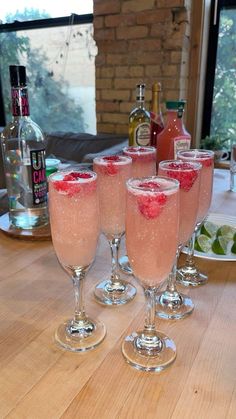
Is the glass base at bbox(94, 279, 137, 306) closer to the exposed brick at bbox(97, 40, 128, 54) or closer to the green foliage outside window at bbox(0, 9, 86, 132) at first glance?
the exposed brick at bbox(97, 40, 128, 54)

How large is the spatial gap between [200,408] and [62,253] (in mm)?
288

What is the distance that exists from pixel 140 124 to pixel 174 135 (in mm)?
156

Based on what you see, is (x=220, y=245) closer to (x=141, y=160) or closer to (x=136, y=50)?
(x=141, y=160)

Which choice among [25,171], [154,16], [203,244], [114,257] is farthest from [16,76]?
[154,16]

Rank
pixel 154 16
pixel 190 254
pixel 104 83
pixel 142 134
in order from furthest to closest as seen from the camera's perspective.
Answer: pixel 104 83
pixel 154 16
pixel 142 134
pixel 190 254

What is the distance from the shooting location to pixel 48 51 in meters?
3.62

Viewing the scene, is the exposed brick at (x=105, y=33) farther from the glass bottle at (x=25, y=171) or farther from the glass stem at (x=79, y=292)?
the glass stem at (x=79, y=292)

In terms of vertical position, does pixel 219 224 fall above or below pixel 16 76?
below

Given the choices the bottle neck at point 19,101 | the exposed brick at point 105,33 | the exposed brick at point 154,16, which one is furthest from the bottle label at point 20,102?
the exposed brick at point 105,33

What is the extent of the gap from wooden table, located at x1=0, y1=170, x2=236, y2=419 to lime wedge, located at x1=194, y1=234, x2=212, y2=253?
91mm

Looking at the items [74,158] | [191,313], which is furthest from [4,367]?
[74,158]

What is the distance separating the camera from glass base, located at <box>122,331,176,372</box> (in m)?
0.53

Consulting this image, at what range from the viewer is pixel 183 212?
0.61 m

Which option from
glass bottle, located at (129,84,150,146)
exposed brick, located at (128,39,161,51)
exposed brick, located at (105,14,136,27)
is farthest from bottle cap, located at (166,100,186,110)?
exposed brick, located at (105,14,136,27)
